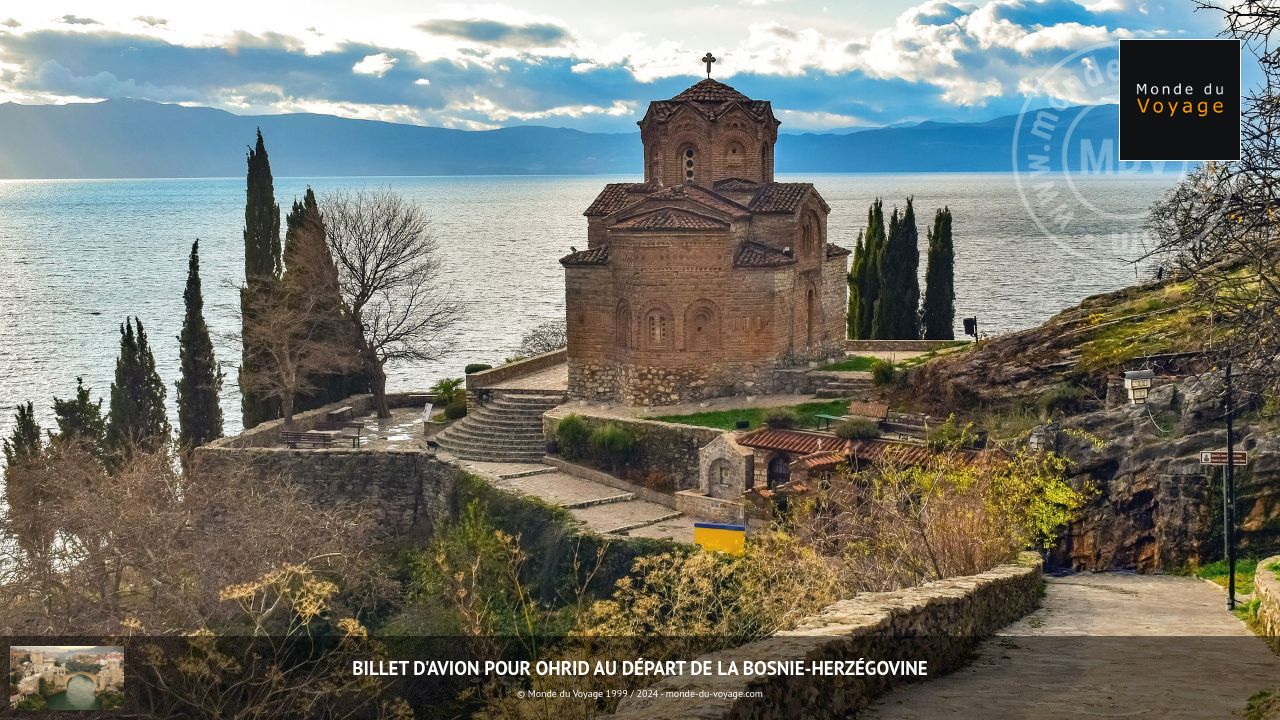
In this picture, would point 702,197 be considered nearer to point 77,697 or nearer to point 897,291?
point 897,291

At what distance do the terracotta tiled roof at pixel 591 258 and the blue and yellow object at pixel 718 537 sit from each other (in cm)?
1083

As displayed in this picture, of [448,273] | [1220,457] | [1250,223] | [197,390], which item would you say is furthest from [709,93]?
[448,273]

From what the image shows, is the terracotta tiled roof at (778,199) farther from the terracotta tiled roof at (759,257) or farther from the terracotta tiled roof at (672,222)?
the terracotta tiled roof at (672,222)

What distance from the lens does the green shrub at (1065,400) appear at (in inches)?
914

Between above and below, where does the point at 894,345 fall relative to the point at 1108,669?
above

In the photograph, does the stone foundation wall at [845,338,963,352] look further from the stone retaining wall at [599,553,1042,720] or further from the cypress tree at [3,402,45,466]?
the stone retaining wall at [599,553,1042,720]

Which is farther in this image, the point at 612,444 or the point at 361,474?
the point at 361,474

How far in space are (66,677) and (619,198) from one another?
20.5m

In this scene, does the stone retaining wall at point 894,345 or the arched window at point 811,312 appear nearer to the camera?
the arched window at point 811,312

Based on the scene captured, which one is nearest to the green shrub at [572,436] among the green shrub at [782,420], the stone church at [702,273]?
the stone church at [702,273]

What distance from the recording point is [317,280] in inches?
1405

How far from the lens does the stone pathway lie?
24984 millimetres

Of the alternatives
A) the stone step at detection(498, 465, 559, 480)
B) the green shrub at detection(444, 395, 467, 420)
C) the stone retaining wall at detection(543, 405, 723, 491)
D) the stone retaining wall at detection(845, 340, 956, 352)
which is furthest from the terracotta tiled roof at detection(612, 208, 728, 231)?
the stone retaining wall at detection(845, 340, 956, 352)

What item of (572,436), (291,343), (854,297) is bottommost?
(572,436)
